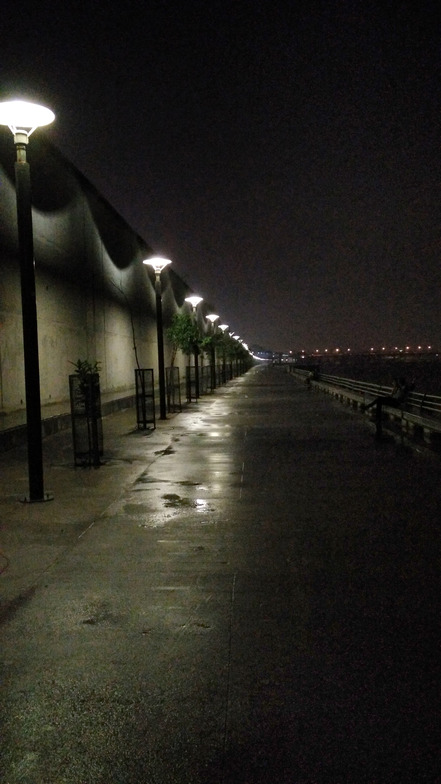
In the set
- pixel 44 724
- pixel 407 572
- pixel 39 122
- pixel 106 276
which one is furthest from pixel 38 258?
pixel 44 724

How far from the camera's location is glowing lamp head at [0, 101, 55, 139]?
8.34m

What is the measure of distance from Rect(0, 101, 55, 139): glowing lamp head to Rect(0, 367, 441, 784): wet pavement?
483 centimetres

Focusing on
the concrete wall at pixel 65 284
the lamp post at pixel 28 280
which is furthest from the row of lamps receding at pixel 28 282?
the concrete wall at pixel 65 284

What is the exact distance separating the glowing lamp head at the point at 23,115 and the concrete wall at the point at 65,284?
813cm

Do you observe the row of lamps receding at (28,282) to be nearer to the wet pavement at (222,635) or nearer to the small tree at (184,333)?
the wet pavement at (222,635)

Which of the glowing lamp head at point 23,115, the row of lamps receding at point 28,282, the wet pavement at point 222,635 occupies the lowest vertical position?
the wet pavement at point 222,635

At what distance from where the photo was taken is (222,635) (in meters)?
4.46

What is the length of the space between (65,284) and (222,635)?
23.0 meters

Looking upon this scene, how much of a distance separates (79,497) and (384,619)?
5.53 metres

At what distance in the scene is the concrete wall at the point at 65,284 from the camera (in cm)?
1942

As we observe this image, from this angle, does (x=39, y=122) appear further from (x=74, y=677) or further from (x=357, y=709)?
(x=357, y=709)

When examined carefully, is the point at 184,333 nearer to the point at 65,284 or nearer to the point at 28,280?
the point at 65,284

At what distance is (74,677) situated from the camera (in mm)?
3857

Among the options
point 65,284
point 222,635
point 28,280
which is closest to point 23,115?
point 28,280
